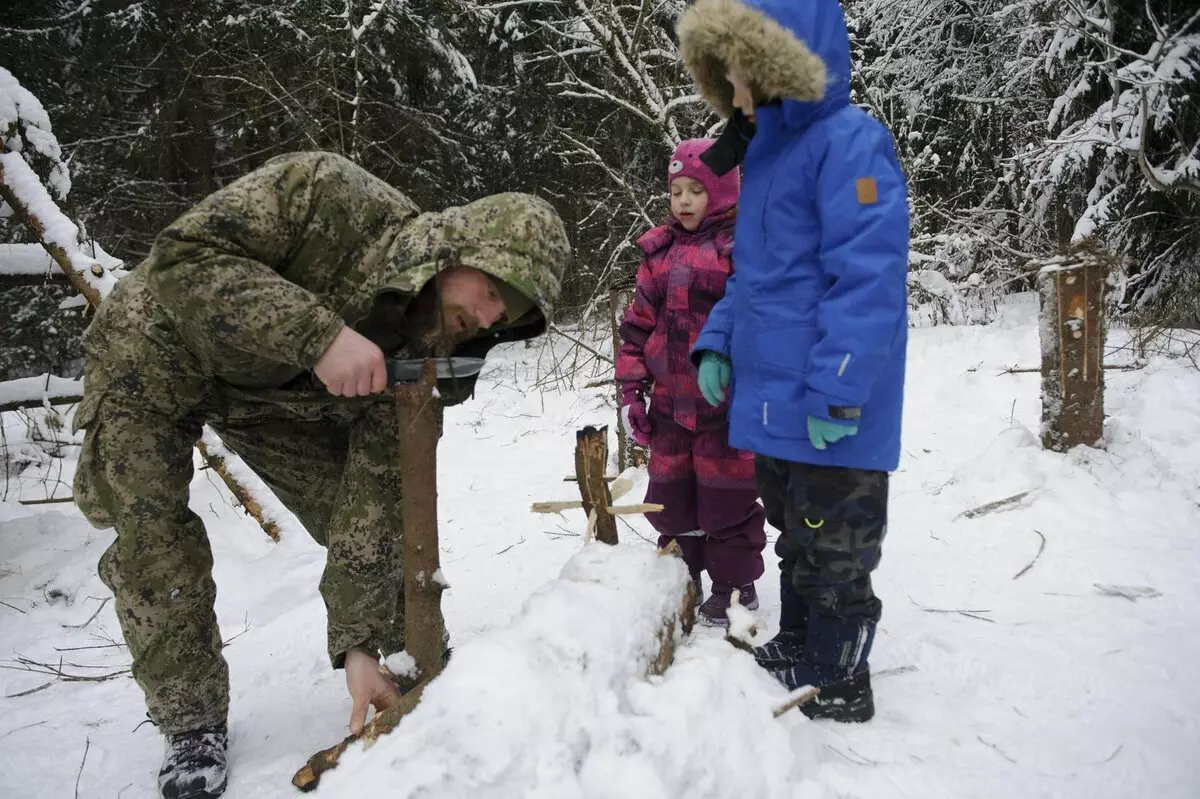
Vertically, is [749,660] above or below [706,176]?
below

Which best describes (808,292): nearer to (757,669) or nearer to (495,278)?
(495,278)

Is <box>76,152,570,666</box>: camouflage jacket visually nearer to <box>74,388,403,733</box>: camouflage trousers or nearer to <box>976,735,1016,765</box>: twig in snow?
<box>74,388,403,733</box>: camouflage trousers

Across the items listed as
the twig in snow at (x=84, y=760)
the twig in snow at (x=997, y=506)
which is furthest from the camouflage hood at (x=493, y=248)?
the twig in snow at (x=997, y=506)

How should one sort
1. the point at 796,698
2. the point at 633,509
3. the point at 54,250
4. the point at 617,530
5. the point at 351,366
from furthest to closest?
the point at 54,250, the point at 617,530, the point at 633,509, the point at 796,698, the point at 351,366

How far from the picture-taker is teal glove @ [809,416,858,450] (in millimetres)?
1720

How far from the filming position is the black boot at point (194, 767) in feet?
5.65

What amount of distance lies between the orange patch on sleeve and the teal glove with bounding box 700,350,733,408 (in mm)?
685

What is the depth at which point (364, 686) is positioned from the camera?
179cm

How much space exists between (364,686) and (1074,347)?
140 inches

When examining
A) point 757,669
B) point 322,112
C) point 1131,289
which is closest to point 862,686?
point 757,669

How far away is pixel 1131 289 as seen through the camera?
6.84m

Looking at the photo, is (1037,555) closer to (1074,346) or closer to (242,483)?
(1074,346)

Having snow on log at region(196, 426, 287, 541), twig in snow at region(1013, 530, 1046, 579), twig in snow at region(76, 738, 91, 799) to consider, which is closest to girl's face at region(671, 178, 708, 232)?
twig in snow at region(1013, 530, 1046, 579)

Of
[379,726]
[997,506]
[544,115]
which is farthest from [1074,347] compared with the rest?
[544,115]
